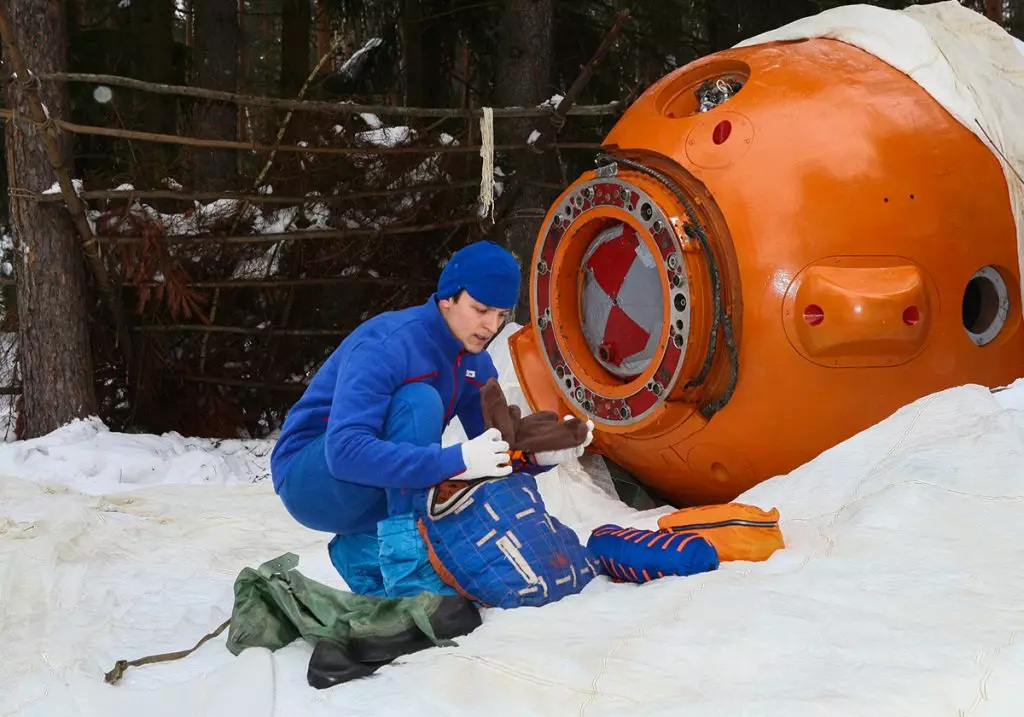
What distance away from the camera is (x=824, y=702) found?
1521mm

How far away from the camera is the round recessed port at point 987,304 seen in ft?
10.5

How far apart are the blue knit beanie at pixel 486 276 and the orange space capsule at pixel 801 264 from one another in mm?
903

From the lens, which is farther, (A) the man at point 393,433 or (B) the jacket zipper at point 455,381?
(B) the jacket zipper at point 455,381

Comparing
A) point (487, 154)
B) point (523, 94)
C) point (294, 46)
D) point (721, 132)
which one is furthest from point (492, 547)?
point (294, 46)

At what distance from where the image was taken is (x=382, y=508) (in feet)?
7.89

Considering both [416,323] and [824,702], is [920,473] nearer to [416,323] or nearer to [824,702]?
[824,702]

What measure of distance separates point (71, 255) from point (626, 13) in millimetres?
2741

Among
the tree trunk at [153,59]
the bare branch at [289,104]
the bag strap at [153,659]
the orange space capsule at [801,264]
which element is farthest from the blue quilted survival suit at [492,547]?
the tree trunk at [153,59]

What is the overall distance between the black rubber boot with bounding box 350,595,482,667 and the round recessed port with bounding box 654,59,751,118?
1.96 metres

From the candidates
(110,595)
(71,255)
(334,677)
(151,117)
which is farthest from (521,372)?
(151,117)

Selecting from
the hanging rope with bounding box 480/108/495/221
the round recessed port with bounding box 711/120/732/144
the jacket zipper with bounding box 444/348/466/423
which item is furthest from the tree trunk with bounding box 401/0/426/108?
the jacket zipper with bounding box 444/348/466/423

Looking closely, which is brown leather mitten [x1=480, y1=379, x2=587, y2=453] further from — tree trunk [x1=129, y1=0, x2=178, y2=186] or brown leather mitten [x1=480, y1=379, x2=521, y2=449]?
tree trunk [x1=129, y1=0, x2=178, y2=186]

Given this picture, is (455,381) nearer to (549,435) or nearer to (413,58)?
(549,435)

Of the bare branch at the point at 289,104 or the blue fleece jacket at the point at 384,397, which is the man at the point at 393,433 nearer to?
the blue fleece jacket at the point at 384,397
